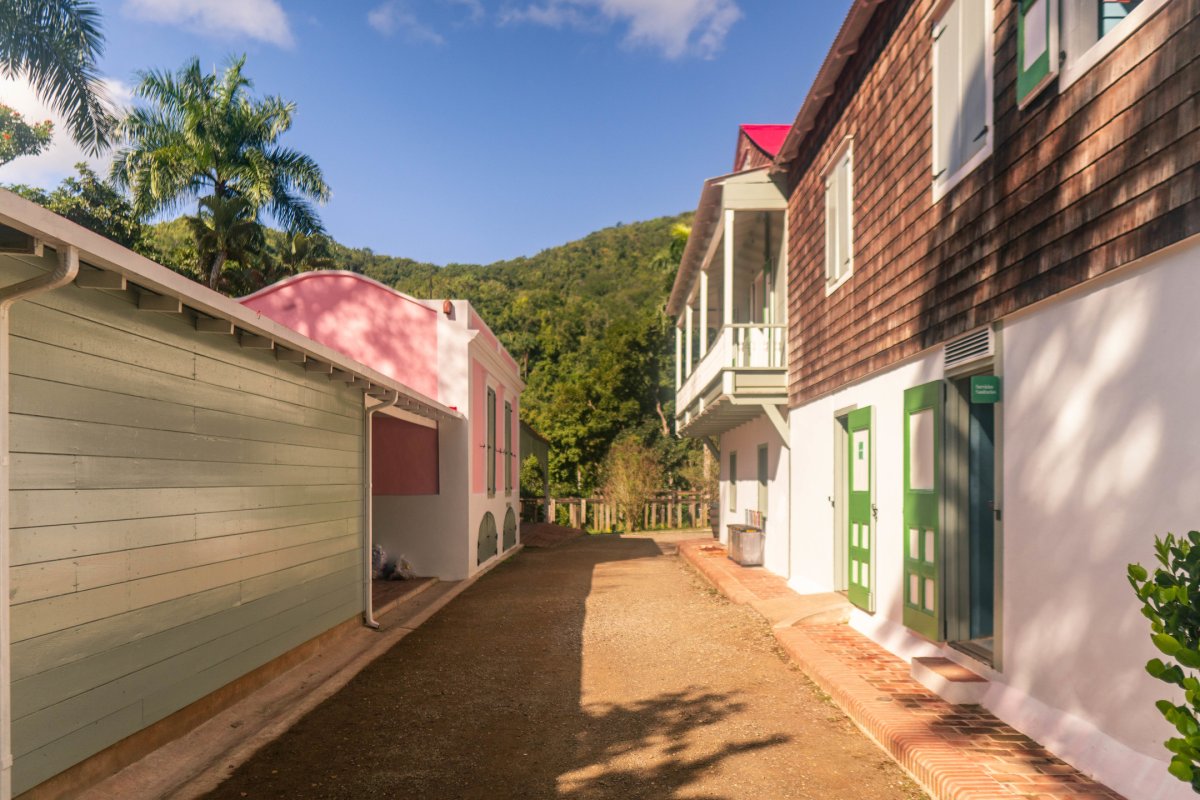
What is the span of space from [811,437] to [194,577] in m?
6.93

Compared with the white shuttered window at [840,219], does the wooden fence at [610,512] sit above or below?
below

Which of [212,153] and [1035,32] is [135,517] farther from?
[212,153]

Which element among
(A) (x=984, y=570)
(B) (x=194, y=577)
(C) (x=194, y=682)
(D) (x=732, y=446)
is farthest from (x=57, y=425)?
(D) (x=732, y=446)

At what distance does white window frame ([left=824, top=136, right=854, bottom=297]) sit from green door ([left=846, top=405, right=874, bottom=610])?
1.44 m

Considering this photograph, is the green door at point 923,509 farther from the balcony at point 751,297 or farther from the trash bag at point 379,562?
the trash bag at point 379,562

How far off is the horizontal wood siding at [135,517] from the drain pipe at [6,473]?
86 millimetres

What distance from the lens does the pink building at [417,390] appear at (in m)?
12.5

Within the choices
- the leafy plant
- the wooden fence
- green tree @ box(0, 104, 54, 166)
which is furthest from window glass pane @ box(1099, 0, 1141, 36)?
green tree @ box(0, 104, 54, 166)

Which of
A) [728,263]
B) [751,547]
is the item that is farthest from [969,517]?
[751,547]

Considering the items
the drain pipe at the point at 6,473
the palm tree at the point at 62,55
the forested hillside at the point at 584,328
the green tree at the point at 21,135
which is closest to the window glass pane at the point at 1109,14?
the drain pipe at the point at 6,473

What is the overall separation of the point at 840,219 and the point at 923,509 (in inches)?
142

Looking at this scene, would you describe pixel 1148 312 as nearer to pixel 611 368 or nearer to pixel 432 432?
pixel 432 432

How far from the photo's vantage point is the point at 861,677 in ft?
19.7

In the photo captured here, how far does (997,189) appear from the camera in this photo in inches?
206
